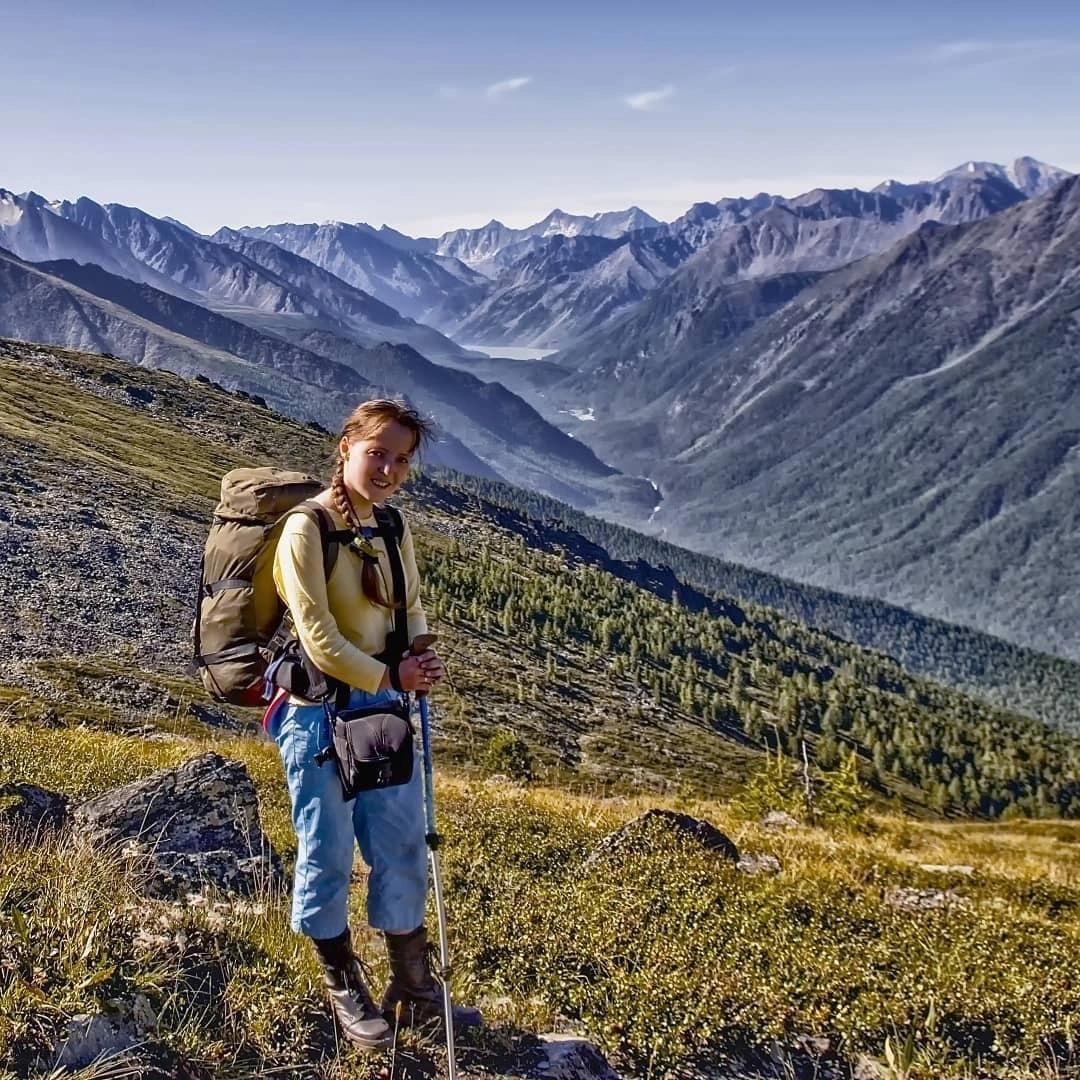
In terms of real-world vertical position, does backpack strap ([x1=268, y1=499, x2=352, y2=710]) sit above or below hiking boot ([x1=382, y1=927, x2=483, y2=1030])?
above

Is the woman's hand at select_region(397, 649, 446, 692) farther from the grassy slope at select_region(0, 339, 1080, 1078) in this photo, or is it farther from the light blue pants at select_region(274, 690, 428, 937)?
the grassy slope at select_region(0, 339, 1080, 1078)

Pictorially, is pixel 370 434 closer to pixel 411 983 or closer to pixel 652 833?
pixel 411 983

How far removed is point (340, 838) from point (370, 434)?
9.52 ft

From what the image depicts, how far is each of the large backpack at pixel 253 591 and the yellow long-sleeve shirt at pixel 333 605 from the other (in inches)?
3.4

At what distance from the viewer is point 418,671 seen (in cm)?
620

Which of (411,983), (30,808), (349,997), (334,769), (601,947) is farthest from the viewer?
(30,808)

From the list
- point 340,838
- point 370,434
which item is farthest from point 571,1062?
point 370,434

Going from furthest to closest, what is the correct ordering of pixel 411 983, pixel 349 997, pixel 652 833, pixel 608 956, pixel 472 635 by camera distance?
1. pixel 472 635
2. pixel 652 833
3. pixel 608 956
4. pixel 411 983
5. pixel 349 997

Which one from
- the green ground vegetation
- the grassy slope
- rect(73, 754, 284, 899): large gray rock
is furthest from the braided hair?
rect(73, 754, 284, 899): large gray rock

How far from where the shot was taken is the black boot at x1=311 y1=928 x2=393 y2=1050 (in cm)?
580

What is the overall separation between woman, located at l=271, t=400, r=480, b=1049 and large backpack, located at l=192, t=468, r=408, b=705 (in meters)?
0.09

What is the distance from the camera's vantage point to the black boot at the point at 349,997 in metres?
5.80

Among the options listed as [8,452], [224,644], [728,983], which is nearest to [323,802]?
[224,644]

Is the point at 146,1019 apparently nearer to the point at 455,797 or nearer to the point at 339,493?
the point at 339,493
